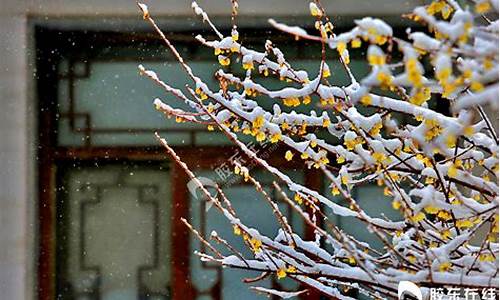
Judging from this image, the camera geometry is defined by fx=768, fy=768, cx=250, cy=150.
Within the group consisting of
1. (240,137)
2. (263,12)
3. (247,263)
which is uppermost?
(263,12)

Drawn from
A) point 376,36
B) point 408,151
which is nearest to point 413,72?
point 376,36

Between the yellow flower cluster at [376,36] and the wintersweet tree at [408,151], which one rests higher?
the yellow flower cluster at [376,36]

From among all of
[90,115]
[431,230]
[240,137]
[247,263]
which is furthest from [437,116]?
[90,115]

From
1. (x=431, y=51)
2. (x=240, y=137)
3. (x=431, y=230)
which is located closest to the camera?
(x=431, y=51)

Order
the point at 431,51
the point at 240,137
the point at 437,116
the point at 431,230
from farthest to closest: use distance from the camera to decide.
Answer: the point at 240,137, the point at 431,230, the point at 437,116, the point at 431,51

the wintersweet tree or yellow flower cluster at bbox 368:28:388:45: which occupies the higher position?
yellow flower cluster at bbox 368:28:388:45

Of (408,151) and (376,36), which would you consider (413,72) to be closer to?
(376,36)

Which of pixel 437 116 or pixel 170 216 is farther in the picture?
pixel 170 216

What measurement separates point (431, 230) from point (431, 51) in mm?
427

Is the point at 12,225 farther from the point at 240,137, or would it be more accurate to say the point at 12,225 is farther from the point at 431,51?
the point at 431,51

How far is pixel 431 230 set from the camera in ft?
3.54

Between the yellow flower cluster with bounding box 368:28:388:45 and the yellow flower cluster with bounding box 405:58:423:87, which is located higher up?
the yellow flower cluster with bounding box 368:28:388:45

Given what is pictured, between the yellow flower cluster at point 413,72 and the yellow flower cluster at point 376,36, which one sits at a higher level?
the yellow flower cluster at point 376,36

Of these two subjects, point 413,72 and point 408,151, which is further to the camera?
point 408,151
